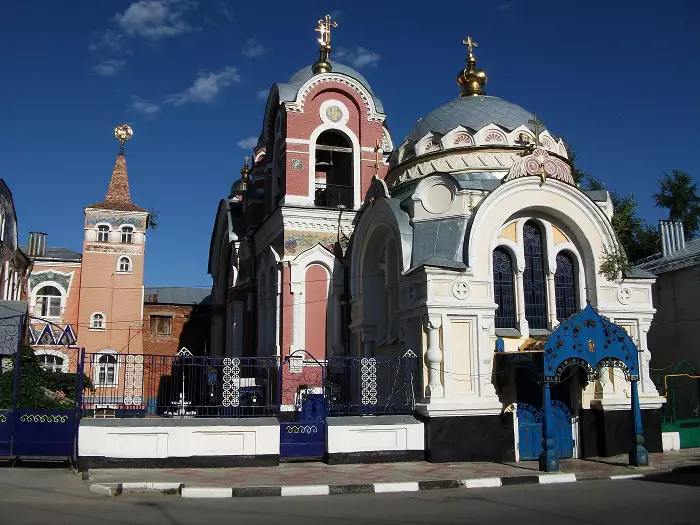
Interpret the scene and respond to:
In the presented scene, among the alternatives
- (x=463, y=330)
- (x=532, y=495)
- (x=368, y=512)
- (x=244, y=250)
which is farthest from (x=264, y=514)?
(x=244, y=250)

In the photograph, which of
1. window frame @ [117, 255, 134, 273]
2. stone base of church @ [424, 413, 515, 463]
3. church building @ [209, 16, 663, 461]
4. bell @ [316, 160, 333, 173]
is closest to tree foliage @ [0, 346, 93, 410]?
church building @ [209, 16, 663, 461]

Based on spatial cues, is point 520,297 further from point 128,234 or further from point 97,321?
point 128,234

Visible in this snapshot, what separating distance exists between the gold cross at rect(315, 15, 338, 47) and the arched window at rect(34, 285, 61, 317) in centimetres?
1663

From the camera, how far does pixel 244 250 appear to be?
26.2m

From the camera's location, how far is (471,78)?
70.8 feet

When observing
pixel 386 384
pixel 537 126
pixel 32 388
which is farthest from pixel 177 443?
pixel 537 126

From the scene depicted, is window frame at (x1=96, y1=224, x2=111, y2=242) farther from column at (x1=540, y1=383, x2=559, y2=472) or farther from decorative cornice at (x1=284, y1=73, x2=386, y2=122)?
column at (x1=540, y1=383, x2=559, y2=472)

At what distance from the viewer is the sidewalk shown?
37.8 feet

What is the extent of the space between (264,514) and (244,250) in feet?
58.5

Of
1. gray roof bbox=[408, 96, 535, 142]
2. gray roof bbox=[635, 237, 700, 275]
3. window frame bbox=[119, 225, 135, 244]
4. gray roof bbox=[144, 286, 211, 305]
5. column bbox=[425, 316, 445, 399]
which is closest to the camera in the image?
column bbox=[425, 316, 445, 399]

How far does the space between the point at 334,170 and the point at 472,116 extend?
A: 824 centimetres

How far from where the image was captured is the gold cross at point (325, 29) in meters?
25.4

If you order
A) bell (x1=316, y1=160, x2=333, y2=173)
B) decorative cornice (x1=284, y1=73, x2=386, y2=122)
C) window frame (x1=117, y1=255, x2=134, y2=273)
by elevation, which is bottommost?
window frame (x1=117, y1=255, x2=134, y2=273)

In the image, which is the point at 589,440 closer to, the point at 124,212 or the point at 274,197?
the point at 274,197
